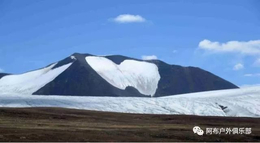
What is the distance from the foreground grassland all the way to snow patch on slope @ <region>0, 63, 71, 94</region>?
10946 centimetres

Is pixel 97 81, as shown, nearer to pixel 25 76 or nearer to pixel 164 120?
pixel 25 76

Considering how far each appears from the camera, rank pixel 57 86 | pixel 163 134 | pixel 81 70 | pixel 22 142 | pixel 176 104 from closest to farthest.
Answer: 1. pixel 22 142
2. pixel 163 134
3. pixel 176 104
4. pixel 57 86
5. pixel 81 70

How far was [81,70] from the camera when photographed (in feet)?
A: 618

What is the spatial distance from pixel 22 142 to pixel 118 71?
16388 cm

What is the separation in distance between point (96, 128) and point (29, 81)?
14424 centimetres

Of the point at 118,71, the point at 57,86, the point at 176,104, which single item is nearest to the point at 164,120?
the point at 176,104

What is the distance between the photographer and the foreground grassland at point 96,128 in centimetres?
3694

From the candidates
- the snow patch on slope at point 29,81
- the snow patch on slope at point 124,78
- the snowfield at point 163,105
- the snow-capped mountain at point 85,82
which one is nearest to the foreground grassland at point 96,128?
the snowfield at point 163,105

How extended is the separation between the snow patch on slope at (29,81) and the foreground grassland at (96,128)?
359 feet

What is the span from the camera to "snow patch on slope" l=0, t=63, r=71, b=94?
172 metres

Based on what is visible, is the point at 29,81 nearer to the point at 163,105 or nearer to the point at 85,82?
the point at 85,82

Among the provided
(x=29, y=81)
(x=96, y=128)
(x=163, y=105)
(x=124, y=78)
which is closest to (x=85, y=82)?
(x=124, y=78)

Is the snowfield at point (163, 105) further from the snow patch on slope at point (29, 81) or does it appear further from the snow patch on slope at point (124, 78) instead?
the snow patch on slope at point (124, 78)

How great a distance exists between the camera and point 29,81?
607 feet
